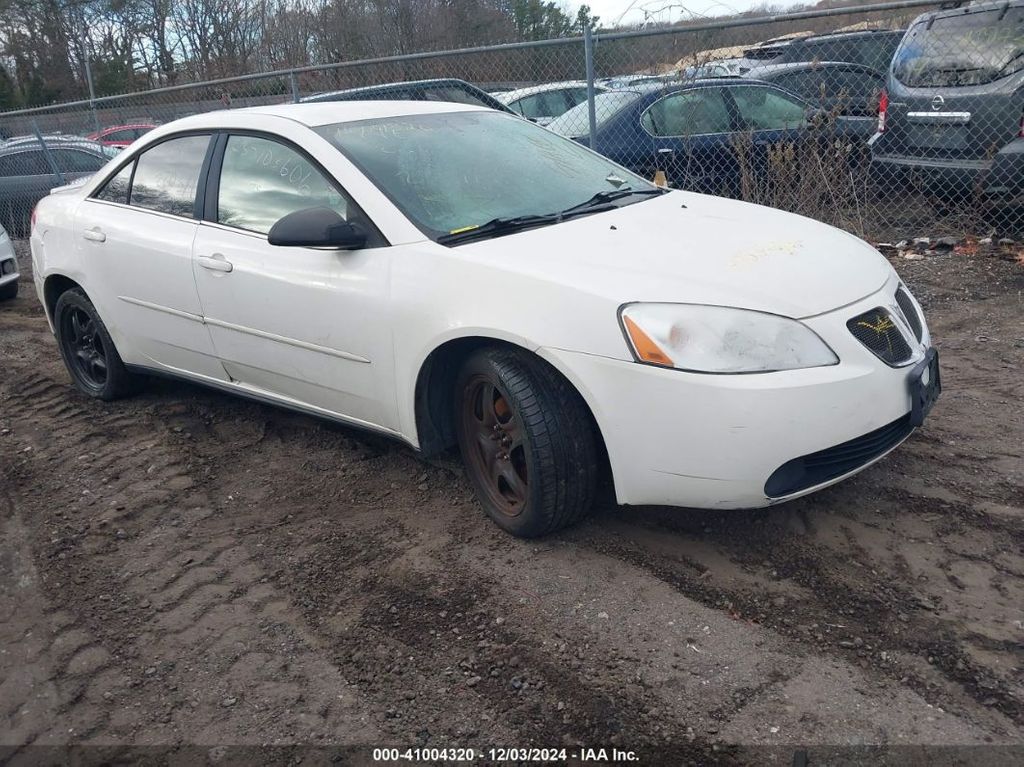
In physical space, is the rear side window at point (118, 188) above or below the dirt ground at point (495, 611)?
above

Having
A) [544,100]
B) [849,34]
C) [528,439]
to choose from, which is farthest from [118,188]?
[849,34]

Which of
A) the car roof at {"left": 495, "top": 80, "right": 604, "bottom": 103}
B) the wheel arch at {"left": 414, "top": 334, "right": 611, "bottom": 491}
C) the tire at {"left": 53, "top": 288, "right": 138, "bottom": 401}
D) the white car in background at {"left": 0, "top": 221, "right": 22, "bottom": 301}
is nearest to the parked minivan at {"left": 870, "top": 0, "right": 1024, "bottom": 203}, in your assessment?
the car roof at {"left": 495, "top": 80, "right": 604, "bottom": 103}

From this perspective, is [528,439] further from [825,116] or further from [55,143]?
[55,143]

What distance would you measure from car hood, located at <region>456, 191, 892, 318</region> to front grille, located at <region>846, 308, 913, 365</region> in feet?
0.28

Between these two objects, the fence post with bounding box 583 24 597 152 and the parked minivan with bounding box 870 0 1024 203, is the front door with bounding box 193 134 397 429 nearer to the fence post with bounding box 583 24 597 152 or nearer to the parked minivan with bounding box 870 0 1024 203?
the fence post with bounding box 583 24 597 152

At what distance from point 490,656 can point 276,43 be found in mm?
21389

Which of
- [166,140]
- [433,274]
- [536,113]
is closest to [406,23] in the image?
[536,113]

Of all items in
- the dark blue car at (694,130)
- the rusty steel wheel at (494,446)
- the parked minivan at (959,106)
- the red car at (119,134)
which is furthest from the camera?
the red car at (119,134)

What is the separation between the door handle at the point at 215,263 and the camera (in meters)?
3.98

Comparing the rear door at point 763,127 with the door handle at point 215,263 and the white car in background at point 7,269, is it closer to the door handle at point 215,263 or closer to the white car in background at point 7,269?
the door handle at point 215,263

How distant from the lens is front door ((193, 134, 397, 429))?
11.6 ft

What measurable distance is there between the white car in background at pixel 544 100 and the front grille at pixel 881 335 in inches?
244

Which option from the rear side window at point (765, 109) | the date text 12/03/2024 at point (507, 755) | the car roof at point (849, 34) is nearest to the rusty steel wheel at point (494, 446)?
the date text 12/03/2024 at point (507, 755)

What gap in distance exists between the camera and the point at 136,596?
3.23 m
